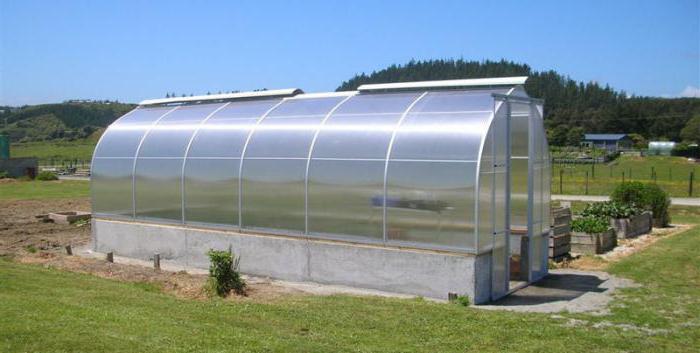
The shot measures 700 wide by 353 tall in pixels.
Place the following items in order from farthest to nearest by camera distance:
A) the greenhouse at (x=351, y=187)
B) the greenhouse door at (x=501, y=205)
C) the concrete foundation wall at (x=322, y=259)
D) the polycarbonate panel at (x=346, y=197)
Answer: the polycarbonate panel at (x=346, y=197) → the greenhouse door at (x=501, y=205) → the greenhouse at (x=351, y=187) → the concrete foundation wall at (x=322, y=259)

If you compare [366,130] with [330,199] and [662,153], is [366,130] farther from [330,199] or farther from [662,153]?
[662,153]

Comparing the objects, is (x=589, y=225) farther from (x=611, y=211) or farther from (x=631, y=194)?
(x=631, y=194)

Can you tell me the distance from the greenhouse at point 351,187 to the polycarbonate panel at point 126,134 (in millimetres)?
108

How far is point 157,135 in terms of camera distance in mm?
22141

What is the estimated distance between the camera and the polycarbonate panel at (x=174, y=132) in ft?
69.5

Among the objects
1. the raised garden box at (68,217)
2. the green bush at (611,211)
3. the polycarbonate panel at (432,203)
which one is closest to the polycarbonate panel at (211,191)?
the polycarbonate panel at (432,203)

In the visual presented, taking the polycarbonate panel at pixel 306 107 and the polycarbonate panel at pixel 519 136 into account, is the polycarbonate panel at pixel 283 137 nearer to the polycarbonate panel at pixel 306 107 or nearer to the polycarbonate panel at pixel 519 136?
the polycarbonate panel at pixel 306 107

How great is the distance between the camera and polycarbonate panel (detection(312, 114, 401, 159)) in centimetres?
1639

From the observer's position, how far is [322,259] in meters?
17.0

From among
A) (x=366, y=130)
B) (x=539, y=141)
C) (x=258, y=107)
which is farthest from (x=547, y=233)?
(x=258, y=107)

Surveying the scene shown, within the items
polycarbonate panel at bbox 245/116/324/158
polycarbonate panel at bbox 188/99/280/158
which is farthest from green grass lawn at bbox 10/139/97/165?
polycarbonate panel at bbox 245/116/324/158

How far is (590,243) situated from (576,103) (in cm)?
14835

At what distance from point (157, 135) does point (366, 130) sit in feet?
28.5

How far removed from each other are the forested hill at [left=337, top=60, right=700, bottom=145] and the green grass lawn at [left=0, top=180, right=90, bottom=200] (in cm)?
8663
